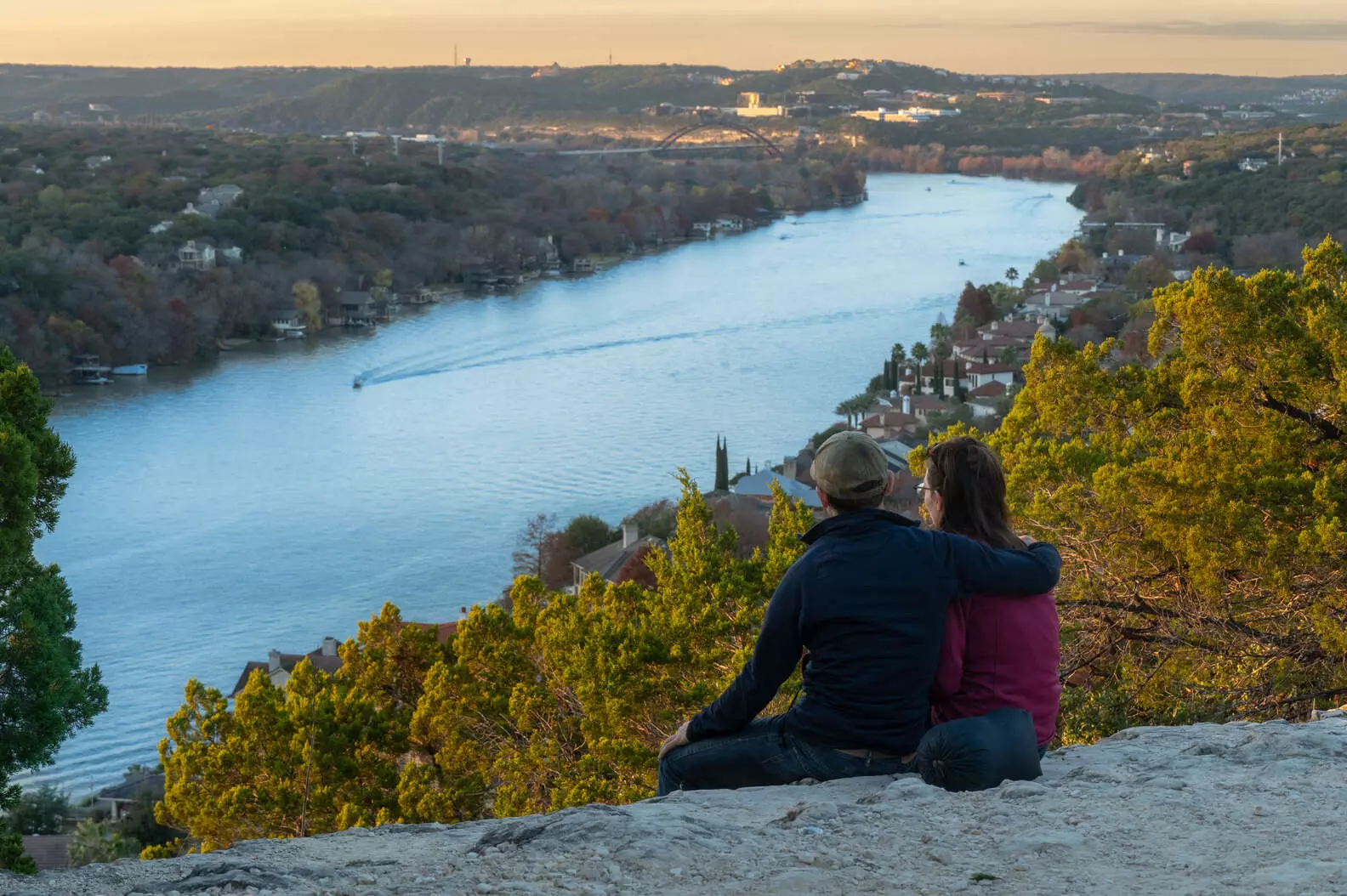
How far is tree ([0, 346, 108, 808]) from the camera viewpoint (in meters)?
4.34

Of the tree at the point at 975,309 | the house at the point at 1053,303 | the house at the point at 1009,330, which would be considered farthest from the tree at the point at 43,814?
the house at the point at 1053,303

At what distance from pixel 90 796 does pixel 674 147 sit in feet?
211

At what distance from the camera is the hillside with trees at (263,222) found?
27.5 m

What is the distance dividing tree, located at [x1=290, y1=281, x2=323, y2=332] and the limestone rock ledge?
2948 centimetres

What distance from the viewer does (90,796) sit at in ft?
34.6

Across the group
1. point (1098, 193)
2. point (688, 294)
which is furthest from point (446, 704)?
point (1098, 193)

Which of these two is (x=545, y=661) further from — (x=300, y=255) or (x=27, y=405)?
(x=300, y=255)

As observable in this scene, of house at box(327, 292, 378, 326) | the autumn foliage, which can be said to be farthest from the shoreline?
the autumn foliage

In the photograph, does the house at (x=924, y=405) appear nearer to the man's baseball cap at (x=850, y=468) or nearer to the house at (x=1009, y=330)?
the house at (x=1009, y=330)

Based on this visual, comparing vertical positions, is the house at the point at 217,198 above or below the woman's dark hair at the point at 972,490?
below

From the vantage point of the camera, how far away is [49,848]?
29.9 feet

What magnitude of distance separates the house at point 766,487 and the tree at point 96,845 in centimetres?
801

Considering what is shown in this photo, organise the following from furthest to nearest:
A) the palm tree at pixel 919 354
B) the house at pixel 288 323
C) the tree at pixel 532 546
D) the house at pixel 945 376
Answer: the house at pixel 288 323 < the palm tree at pixel 919 354 < the house at pixel 945 376 < the tree at pixel 532 546

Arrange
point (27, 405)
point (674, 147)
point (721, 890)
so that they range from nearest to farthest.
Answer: point (721, 890)
point (27, 405)
point (674, 147)
